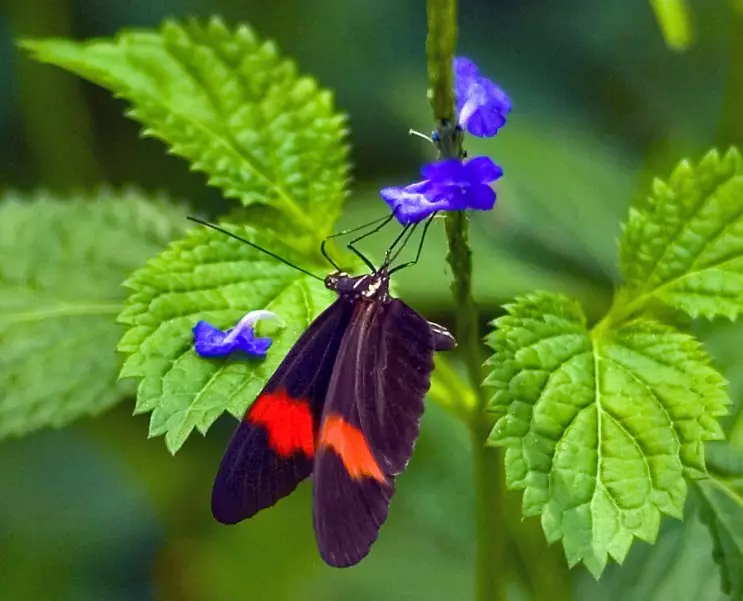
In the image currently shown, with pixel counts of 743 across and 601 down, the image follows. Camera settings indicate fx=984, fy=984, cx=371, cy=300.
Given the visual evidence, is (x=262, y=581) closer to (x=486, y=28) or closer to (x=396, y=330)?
(x=396, y=330)

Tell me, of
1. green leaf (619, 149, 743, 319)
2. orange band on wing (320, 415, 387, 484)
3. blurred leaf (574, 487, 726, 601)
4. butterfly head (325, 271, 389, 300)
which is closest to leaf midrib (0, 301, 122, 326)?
butterfly head (325, 271, 389, 300)

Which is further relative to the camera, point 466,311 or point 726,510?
point 726,510

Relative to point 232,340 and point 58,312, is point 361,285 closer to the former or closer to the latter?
point 232,340

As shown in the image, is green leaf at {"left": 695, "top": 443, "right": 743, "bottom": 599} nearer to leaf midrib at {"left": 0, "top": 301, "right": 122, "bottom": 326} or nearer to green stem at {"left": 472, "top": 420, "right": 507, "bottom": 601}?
green stem at {"left": 472, "top": 420, "right": 507, "bottom": 601}

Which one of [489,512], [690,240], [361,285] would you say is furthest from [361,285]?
[690,240]

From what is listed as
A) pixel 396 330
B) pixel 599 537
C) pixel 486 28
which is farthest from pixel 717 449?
pixel 486 28

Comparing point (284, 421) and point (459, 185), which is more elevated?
point (459, 185)
